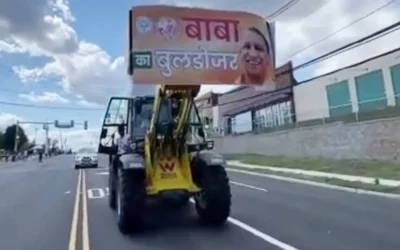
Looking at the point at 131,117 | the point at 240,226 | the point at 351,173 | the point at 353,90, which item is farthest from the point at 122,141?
the point at 353,90

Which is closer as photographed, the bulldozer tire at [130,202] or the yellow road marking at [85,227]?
the yellow road marking at [85,227]

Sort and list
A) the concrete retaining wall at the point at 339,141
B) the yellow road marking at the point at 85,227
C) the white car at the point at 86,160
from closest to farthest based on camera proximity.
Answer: the yellow road marking at the point at 85,227
the concrete retaining wall at the point at 339,141
the white car at the point at 86,160

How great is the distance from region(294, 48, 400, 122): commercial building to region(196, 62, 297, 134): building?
1.67 m

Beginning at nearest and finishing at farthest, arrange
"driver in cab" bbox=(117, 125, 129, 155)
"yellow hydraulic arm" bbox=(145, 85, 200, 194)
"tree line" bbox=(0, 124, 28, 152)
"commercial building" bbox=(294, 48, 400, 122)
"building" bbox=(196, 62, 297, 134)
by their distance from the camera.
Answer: "yellow hydraulic arm" bbox=(145, 85, 200, 194)
"driver in cab" bbox=(117, 125, 129, 155)
"commercial building" bbox=(294, 48, 400, 122)
"building" bbox=(196, 62, 297, 134)
"tree line" bbox=(0, 124, 28, 152)

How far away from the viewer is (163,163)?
10570 mm

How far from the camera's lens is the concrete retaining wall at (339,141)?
26.1 m

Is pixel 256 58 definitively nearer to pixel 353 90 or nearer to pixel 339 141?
pixel 339 141

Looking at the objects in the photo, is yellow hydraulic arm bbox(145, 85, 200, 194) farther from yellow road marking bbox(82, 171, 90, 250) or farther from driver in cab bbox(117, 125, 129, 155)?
yellow road marking bbox(82, 171, 90, 250)

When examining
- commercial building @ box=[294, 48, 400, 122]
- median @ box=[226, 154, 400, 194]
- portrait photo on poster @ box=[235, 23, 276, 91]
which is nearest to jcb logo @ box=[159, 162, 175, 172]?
portrait photo on poster @ box=[235, 23, 276, 91]

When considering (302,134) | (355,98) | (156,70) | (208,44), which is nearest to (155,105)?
(156,70)

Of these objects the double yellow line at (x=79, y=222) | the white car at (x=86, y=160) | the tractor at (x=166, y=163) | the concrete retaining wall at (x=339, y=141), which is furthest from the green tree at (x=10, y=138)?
the tractor at (x=166, y=163)

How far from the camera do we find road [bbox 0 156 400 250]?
28.1 ft

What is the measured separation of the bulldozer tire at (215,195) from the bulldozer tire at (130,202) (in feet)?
4.45

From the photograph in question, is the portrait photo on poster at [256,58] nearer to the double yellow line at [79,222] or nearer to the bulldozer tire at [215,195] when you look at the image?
the bulldozer tire at [215,195]
